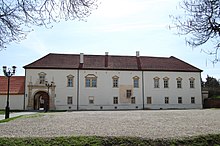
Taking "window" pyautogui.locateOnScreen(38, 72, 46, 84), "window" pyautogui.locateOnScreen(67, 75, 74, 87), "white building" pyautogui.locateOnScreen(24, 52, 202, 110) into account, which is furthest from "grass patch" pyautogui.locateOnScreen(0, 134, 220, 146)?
"window" pyautogui.locateOnScreen(67, 75, 74, 87)

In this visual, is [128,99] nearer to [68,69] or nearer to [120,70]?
[120,70]

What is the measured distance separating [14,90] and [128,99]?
15414 millimetres

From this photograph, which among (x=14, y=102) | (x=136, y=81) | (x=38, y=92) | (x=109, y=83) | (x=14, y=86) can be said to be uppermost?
(x=136, y=81)

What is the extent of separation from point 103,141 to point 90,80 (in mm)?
27977

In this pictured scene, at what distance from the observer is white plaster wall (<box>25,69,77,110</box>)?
33844 mm

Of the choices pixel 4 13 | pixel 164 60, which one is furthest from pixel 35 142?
pixel 164 60

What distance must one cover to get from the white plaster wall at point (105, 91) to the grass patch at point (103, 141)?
88.6ft

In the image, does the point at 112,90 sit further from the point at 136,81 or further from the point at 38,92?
the point at 38,92

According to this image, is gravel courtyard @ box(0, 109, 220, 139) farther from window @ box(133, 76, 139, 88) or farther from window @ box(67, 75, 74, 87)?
window @ box(133, 76, 139, 88)

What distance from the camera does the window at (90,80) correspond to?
3519cm

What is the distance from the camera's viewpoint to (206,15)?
8.19 meters

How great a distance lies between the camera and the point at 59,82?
34.4 m

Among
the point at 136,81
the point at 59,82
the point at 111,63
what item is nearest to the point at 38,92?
the point at 59,82

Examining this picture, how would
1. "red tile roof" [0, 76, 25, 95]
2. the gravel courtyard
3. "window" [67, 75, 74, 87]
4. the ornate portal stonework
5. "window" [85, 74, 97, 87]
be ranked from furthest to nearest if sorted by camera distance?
"window" [85, 74, 97, 87] → "window" [67, 75, 74, 87] → "red tile roof" [0, 76, 25, 95] → the ornate portal stonework → the gravel courtyard
